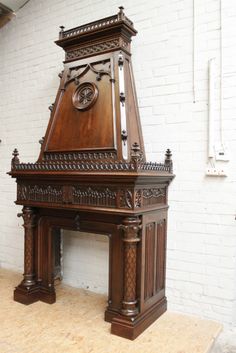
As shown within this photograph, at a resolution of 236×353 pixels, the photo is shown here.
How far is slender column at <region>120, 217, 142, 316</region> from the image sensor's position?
2.16 m

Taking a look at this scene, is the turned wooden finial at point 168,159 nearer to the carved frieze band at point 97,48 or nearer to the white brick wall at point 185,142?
the white brick wall at point 185,142

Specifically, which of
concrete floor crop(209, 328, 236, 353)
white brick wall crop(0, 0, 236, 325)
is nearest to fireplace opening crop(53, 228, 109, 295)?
white brick wall crop(0, 0, 236, 325)

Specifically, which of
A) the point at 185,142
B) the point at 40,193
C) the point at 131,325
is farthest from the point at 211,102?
the point at 131,325

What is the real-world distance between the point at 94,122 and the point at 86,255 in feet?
4.55

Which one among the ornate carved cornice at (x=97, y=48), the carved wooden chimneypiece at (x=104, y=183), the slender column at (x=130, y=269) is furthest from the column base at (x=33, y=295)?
the ornate carved cornice at (x=97, y=48)

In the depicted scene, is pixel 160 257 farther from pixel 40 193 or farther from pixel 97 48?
pixel 97 48

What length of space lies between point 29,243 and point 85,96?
1394 mm

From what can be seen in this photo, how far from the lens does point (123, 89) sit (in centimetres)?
245

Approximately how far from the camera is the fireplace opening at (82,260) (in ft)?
9.80

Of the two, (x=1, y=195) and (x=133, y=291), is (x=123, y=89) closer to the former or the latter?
(x=133, y=291)

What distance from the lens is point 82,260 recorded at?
3129 mm

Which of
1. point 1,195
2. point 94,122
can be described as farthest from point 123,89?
point 1,195

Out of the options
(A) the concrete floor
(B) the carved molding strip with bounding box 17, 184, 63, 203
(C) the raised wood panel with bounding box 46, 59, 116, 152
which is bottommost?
(A) the concrete floor

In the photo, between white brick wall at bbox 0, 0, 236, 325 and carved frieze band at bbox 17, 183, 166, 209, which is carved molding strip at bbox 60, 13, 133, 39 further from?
carved frieze band at bbox 17, 183, 166, 209
